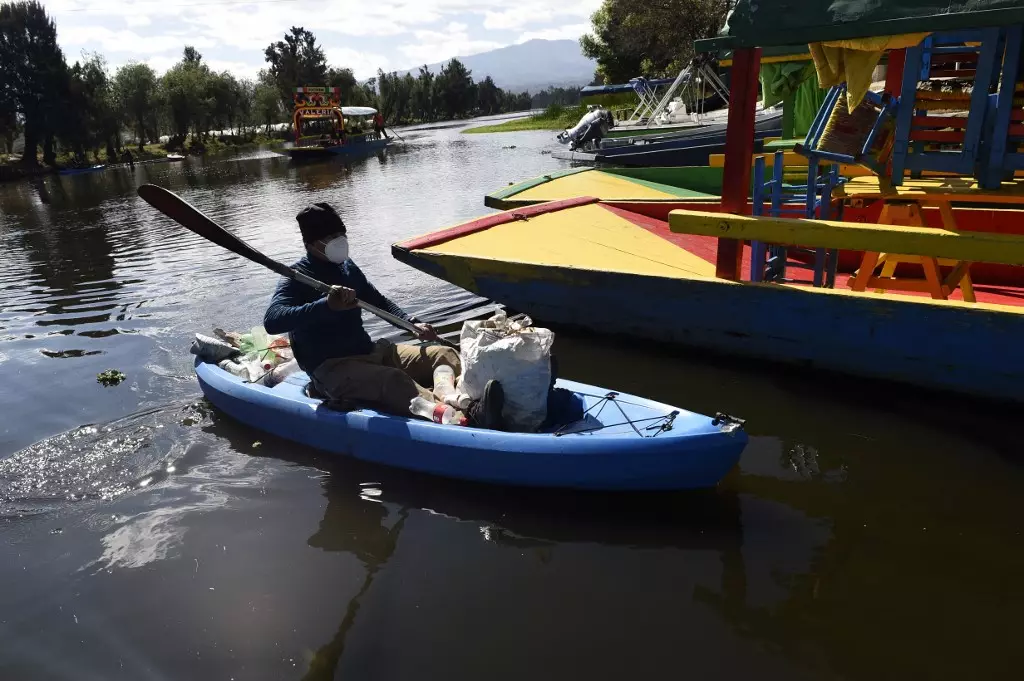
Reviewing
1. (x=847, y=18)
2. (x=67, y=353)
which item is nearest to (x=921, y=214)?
(x=847, y=18)

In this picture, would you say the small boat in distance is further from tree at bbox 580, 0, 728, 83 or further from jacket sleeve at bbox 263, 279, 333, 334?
jacket sleeve at bbox 263, 279, 333, 334

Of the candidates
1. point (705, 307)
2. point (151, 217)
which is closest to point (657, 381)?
point (705, 307)

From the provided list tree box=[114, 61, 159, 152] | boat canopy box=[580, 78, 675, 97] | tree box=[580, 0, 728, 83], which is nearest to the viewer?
boat canopy box=[580, 78, 675, 97]

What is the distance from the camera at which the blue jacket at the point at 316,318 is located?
4238 mm

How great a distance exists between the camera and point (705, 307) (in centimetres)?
565

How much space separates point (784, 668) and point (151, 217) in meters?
21.9

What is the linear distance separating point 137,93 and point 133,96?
42cm

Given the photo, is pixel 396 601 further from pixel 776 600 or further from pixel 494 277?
pixel 494 277

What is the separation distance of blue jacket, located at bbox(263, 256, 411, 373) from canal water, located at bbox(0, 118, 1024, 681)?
0.92 meters

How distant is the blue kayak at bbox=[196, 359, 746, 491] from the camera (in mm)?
3732

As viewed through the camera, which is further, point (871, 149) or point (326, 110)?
point (326, 110)

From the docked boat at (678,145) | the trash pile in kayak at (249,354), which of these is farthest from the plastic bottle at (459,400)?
the docked boat at (678,145)

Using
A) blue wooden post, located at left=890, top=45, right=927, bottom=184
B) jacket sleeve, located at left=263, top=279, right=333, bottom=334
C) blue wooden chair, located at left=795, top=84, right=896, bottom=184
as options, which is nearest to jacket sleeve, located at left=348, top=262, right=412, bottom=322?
jacket sleeve, located at left=263, top=279, right=333, bottom=334

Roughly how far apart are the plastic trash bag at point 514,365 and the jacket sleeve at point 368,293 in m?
0.96
